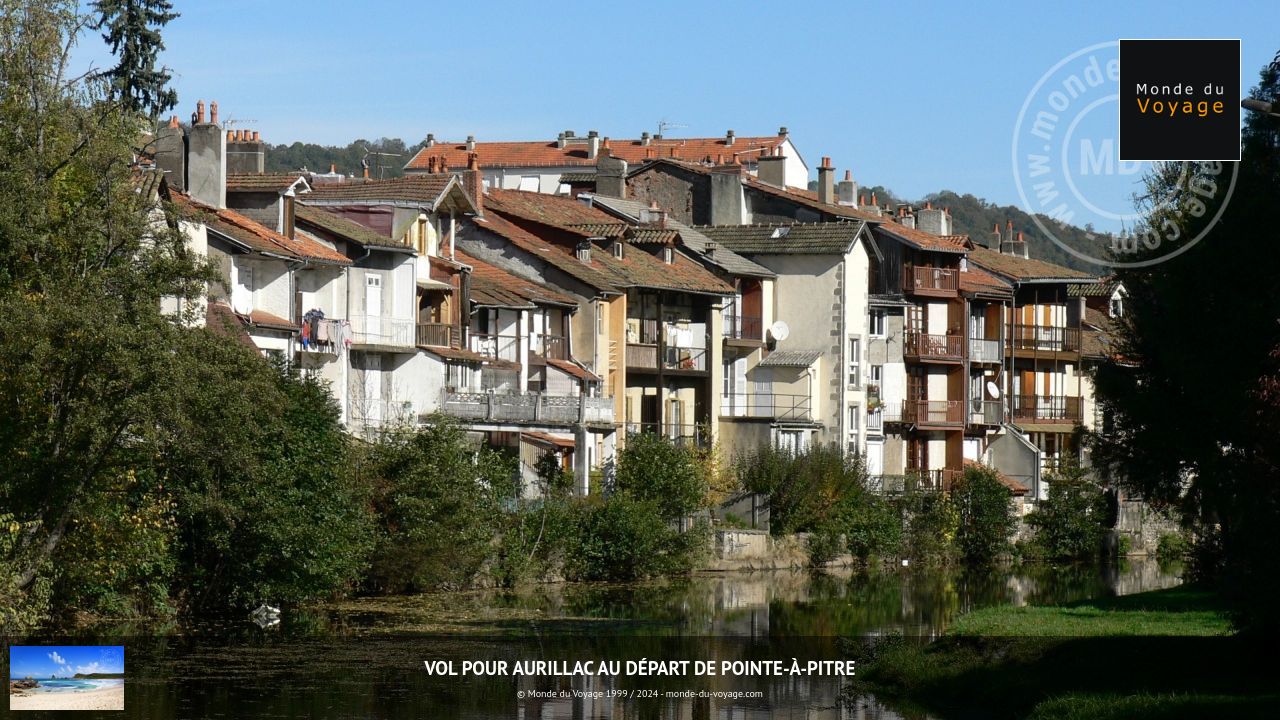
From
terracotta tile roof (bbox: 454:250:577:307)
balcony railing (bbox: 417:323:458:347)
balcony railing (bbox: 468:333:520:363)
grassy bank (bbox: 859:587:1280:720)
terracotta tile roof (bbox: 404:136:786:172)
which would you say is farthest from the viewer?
terracotta tile roof (bbox: 404:136:786:172)

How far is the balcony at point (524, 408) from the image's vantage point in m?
57.2

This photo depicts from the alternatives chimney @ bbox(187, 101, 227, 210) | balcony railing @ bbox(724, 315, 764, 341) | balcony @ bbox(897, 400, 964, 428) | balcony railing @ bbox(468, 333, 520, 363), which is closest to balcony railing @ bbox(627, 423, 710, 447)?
balcony railing @ bbox(724, 315, 764, 341)

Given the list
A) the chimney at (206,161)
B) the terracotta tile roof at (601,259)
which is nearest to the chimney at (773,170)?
the terracotta tile roof at (601,259)

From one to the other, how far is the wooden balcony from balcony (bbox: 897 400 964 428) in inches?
258

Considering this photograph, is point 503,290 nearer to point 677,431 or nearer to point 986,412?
point 677,431

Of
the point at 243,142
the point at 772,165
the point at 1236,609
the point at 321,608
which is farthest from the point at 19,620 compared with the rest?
the point at 772,165

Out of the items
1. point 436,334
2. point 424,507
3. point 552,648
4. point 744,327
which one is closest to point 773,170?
point 744,327

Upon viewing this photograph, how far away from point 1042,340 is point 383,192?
40.8 metres

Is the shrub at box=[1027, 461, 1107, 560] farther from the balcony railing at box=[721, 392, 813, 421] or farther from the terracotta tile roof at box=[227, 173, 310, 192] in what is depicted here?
the terracotta tile roof at box=[227, 173, 310, 192]

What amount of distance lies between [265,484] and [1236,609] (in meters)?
21.7

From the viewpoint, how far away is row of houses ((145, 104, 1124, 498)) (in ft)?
180

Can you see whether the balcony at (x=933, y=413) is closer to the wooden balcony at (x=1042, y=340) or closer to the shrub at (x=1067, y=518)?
the wooden balcony at (x=1042, y=340)

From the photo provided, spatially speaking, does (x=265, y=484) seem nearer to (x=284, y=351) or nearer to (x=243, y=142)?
(x=284, y=351)

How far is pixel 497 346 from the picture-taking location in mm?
61938
